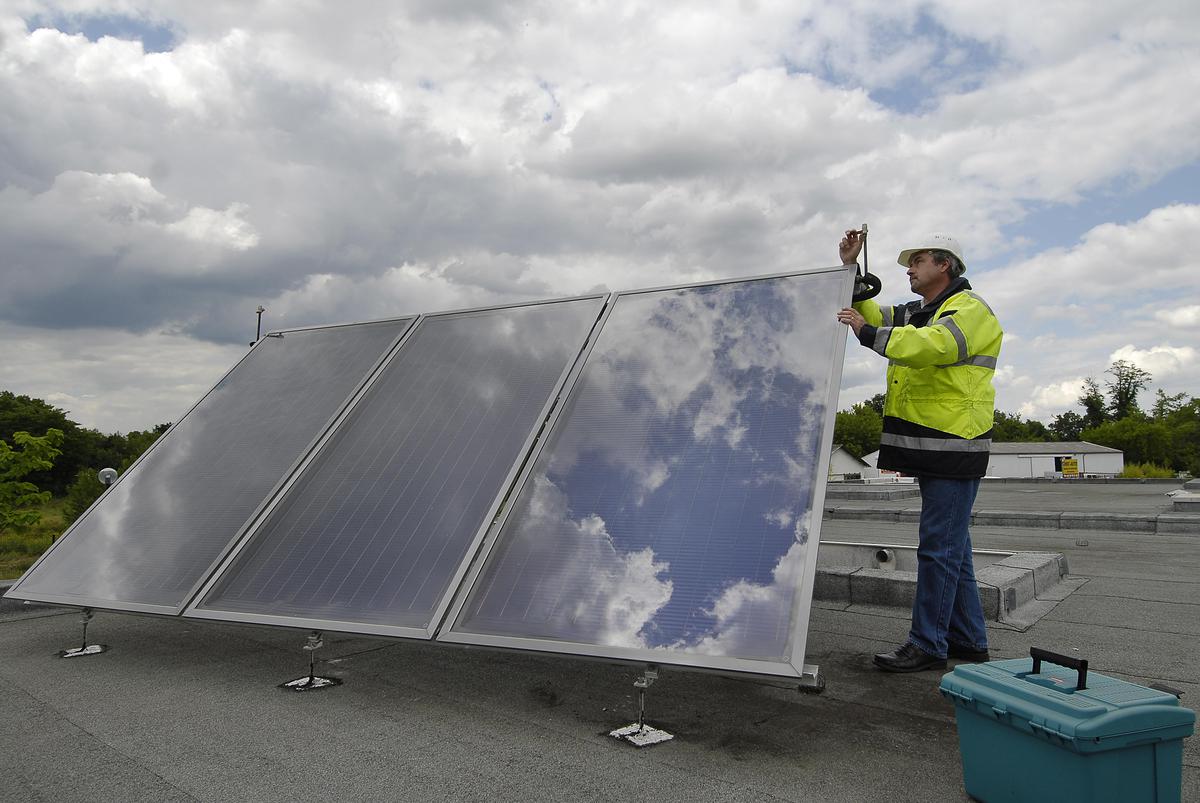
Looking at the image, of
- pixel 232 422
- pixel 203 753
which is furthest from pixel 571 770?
pixel 232 422

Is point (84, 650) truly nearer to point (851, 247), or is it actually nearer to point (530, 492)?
point (530, 492)

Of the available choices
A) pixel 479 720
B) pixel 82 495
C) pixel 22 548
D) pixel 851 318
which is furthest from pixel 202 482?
pixel 82 495

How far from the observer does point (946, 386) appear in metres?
4.02

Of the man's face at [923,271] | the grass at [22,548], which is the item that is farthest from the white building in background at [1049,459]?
the man's face at [923,271]

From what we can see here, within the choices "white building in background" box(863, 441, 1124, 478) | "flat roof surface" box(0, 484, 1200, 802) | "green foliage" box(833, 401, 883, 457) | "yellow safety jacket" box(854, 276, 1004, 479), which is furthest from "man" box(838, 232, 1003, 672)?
"green foliage" box(833, 401, 883, 457)

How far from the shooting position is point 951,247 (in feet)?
14.3

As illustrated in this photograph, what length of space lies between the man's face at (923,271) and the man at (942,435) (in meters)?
0.08

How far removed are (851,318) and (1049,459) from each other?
265 feet

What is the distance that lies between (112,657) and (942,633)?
516 cm

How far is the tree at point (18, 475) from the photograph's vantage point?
9.38 meters

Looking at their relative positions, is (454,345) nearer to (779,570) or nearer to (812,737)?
(779,570)

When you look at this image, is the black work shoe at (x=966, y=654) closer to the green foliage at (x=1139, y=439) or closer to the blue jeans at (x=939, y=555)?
the blue jeans at (x=939, y=555)

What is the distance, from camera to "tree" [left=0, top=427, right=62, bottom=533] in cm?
938

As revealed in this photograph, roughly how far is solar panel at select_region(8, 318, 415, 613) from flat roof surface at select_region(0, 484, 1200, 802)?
53 cm
